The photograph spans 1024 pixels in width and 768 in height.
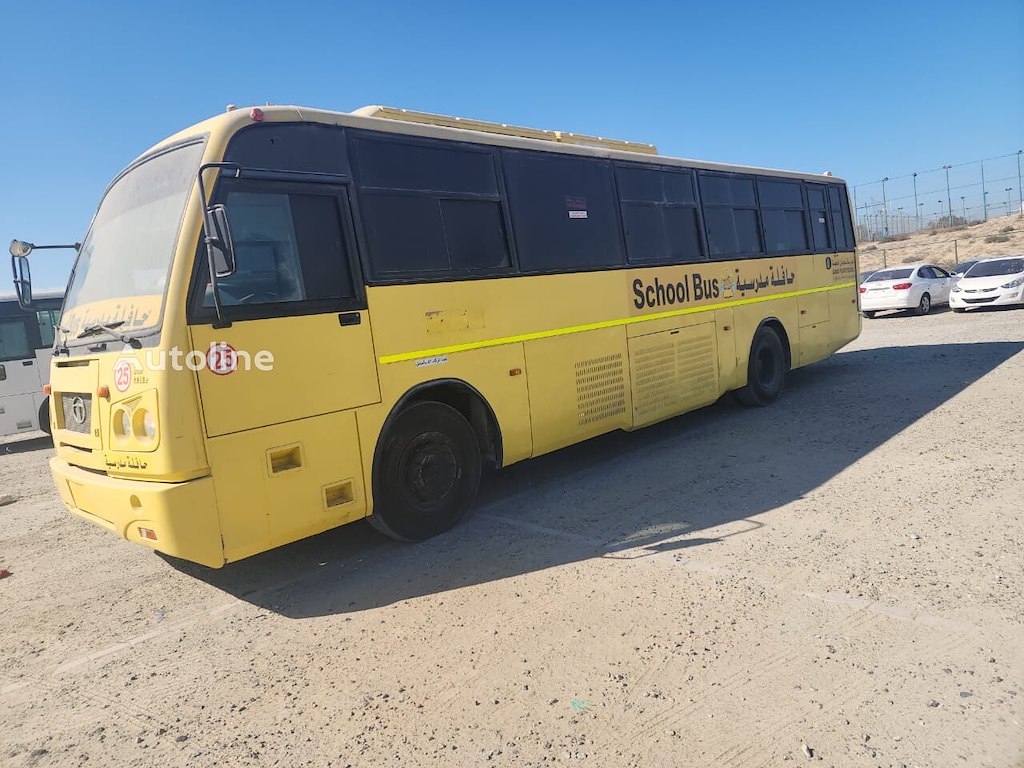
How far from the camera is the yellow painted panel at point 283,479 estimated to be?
4.31 metres

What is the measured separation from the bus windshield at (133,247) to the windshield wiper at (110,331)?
5 cm

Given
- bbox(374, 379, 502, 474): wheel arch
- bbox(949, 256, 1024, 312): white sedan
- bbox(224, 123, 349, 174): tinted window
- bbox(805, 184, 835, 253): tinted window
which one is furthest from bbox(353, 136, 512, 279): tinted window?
bbox(949, 256, 1024, 312): white sedan

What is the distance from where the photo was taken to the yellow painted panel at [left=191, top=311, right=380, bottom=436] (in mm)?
4254

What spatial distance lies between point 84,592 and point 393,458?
8.04ft

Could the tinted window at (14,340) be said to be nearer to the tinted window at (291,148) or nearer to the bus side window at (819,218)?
the tinted window at (291,148)

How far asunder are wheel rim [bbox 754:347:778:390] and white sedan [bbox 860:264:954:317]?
1300 cm

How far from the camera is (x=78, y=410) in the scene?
4887 mm

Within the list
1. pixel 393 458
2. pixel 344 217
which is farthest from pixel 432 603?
pixel 344 217

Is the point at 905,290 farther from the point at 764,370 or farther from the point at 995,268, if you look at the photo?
the point at 764,370

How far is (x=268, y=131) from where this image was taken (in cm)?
464

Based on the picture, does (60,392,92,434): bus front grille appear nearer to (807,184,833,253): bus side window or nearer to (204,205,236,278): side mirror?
(204,205,236,278): side mirror

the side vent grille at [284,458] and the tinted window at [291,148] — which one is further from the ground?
the tinted window at [291,148]

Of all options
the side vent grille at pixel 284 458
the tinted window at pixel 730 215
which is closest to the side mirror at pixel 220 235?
the side vent grille at pixel 284 458

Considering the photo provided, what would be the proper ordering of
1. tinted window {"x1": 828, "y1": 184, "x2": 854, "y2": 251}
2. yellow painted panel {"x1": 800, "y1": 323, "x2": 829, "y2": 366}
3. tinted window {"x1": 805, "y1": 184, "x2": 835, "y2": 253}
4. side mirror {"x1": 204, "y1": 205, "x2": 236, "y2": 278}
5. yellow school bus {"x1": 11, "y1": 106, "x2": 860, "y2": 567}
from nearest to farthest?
side mirror {"x1": 204, "y1": 205, "x2": 236, "y2": 278}, yellow school bus {"x1": 11, "y1": 106, "x2": 860, "y2": 567}, yellow painted panel {"x1": 800, "y1": 323, "x2": 829, "y2": 366}, tinted window {"x1": 805, "y1": 184, "x2": 835, "y2": 253}, tinted window {"x1": 828, "y1": 184, "x2": 854, "y2": 251}
